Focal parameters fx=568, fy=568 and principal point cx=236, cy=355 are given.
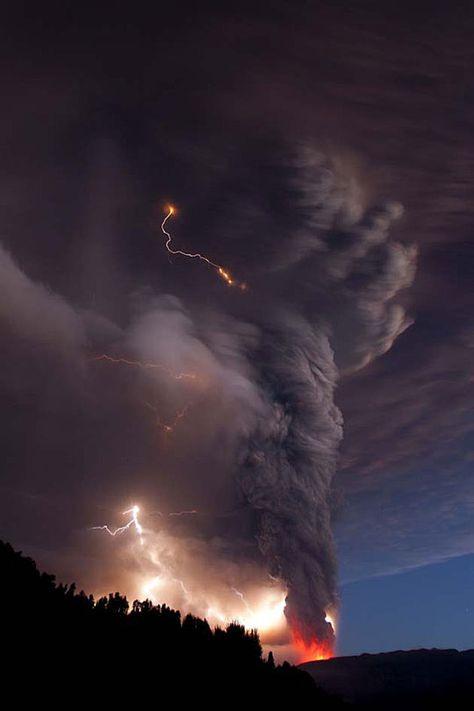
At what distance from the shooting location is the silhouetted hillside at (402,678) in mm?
97312

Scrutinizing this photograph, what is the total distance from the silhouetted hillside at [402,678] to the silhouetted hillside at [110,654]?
58211 mm

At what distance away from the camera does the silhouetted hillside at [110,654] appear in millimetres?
26562

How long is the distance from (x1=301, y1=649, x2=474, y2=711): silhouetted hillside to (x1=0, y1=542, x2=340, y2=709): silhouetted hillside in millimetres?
58211

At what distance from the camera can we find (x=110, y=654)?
3238 centimetres

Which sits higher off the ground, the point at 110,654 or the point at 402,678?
the point at 402,678

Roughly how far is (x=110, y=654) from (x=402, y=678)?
10460 centimetres

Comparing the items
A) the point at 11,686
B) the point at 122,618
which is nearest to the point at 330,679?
the point at 122,618

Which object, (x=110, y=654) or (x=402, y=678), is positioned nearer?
(x=110, y=654)

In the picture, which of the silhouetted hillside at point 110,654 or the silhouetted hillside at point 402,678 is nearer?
the silhouetted hillside at point 110,654

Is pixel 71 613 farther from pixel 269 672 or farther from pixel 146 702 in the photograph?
pixel 269 672

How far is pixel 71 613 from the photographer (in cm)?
3462

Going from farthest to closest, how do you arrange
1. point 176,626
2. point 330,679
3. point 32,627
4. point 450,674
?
point 450,674 < point 330,679 < point 176,626 < point 32,627

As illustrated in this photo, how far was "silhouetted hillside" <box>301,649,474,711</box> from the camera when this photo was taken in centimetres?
9731

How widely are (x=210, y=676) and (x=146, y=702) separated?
367 inches
